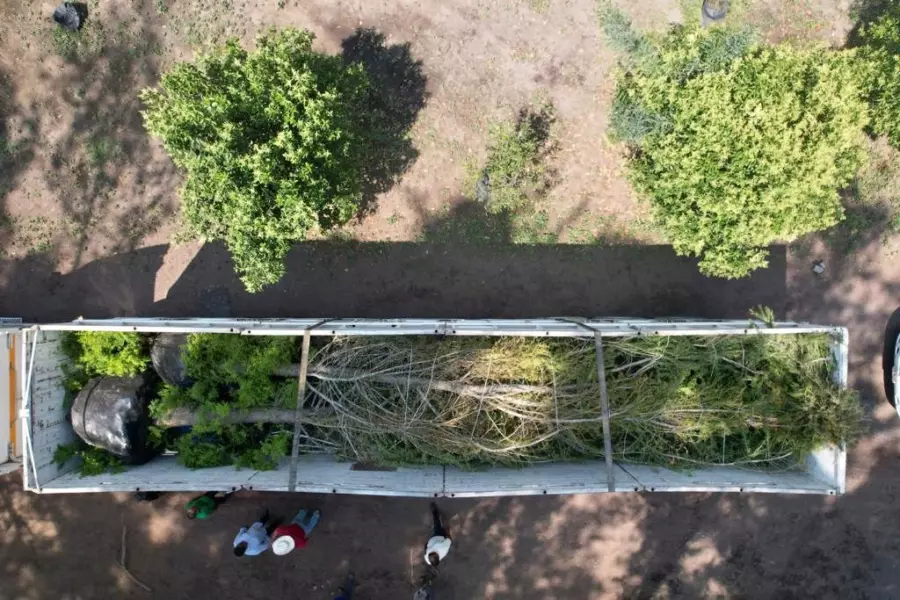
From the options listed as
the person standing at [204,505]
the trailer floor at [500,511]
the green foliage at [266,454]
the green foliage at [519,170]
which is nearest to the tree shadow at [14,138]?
the trailer floor at [500,511]

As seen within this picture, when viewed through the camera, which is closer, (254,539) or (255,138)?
(255,138)

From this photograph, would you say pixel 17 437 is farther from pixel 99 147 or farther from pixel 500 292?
pixel 500 292

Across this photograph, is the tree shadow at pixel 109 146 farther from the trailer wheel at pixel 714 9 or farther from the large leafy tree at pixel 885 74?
the large leafy tree at pixel 885 74

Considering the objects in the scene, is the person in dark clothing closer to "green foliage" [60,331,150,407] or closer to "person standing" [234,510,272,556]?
"person standing" [234,510,272,556]

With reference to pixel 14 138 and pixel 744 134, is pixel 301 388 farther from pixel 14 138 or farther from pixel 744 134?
pixel 14 138

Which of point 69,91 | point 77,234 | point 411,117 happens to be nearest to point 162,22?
point 69,91

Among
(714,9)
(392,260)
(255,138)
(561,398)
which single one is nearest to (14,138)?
(255,138)
